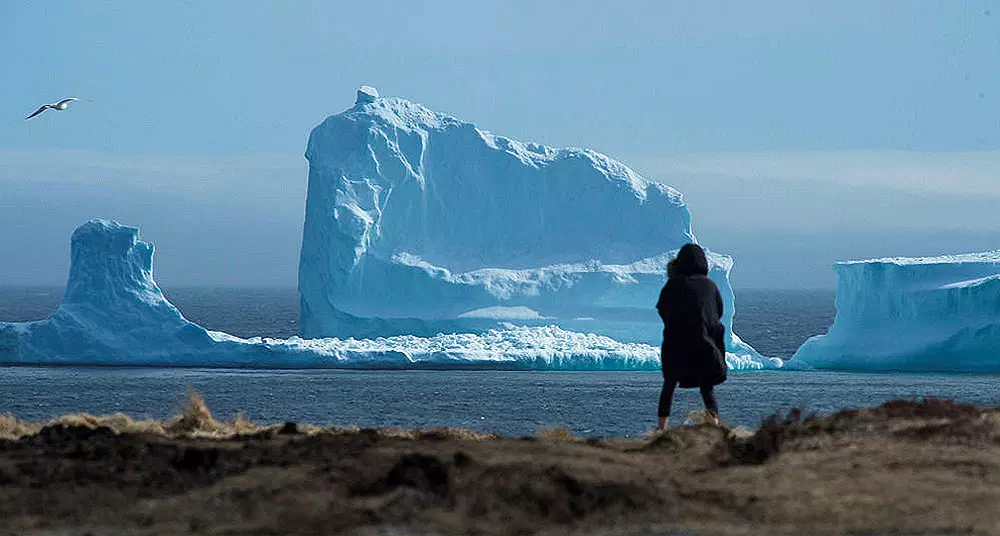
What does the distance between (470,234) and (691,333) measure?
31.5 m

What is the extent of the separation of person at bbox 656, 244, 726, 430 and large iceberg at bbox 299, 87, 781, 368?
2846cm

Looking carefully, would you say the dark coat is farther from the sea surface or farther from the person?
the sea surface

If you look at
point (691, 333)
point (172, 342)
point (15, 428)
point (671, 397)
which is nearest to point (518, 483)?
point (671, 397)

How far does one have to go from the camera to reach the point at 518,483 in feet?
19.5

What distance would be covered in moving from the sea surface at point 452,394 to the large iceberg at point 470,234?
1694 millimetres

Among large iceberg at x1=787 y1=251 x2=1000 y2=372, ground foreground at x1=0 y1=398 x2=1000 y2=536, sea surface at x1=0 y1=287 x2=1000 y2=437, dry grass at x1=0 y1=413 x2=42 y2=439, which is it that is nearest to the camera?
ground foreground at x1=0 y1=398 x2=1000 y2=536

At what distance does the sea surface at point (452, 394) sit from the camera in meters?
27.1

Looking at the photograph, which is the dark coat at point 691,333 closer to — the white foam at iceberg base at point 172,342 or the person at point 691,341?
the person at point 691,341

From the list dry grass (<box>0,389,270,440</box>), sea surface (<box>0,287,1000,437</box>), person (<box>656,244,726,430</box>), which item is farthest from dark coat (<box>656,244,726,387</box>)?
sea surface (<box>0,287,1000,437</box>)

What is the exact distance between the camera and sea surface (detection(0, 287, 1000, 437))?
27141mm

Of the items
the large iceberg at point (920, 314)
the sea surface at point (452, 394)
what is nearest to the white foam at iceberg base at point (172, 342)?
the sea surface at point (452, 394)

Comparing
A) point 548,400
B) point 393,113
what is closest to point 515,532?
point 548,400

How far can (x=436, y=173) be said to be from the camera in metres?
40.2

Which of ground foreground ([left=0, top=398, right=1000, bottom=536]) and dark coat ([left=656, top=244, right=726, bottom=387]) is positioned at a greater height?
dark coat ([left=656, top=244, right=726, bottom=387])
